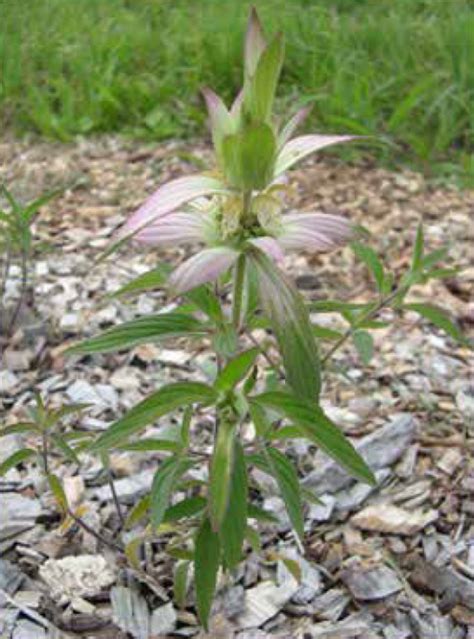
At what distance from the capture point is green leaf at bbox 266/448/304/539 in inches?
42.1

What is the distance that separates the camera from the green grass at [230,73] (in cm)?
292

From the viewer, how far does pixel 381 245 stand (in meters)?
2.46

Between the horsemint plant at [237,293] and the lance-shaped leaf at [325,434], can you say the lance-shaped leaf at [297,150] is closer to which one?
the horsemint plant at [237,293]

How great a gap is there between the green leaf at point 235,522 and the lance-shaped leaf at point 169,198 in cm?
30

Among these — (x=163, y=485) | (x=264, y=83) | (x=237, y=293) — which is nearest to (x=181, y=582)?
(x=163, y=485)

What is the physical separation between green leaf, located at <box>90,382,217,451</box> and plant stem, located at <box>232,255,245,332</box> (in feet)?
0.27

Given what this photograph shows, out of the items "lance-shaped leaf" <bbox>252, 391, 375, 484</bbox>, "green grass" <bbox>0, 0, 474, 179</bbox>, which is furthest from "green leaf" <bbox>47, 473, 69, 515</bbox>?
"green grass" <bbox>0, 0, 474, 179</bbox>

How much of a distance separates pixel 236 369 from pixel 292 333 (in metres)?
0.11

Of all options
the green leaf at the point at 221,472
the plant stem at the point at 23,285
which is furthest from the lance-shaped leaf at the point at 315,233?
the plant stem at the point at 23,285

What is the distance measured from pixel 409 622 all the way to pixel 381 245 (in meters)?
1.22

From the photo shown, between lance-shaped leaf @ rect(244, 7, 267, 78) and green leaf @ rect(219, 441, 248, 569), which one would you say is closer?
lance-shaped leaf @ rect(244, 7, 267, 78)

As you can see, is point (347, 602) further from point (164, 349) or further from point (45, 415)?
point (164, 349)

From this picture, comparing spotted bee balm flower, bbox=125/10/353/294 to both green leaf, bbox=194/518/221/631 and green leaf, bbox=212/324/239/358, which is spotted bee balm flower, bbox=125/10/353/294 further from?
green leaf, bbox=194/518/221/631

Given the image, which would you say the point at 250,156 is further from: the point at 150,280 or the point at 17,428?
the point at 17,428
